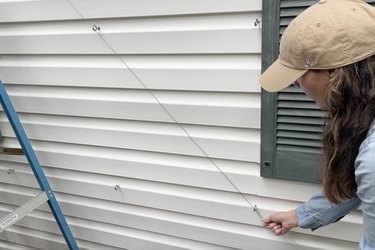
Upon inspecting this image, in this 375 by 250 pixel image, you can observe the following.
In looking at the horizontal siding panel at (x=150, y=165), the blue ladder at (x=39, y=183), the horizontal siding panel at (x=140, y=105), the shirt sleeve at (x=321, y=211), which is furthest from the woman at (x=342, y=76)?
the blue ladder at (x=39, y=183)

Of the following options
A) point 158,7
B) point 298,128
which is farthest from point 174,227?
point 158,7

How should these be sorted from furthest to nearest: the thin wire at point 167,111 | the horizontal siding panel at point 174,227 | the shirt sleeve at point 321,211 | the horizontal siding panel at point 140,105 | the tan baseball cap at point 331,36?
1. the horizontal siding panel at point 174,227
2. the thin wire at point 167,111
3. the horizontal siding panel at point 140,105
4. the shirt sleeve at point 321,211
5. the tan baseball cap at point 331,36

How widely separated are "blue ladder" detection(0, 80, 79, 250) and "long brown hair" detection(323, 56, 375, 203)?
152 cm

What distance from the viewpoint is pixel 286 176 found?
1.50 meters

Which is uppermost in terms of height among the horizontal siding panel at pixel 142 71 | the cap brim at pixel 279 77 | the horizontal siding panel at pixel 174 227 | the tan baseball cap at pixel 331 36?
the horizontal siding panel at pixel 142 71

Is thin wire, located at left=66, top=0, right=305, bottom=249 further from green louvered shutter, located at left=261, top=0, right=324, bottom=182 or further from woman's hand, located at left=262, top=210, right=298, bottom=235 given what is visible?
green louvered shutter, located at left=261, top=0, right=324, bottom=182

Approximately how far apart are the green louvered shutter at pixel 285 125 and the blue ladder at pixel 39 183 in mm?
1201

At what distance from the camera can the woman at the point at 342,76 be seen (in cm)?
85

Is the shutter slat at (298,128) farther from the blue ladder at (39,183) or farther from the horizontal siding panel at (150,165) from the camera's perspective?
the blue ladder at (39,183)

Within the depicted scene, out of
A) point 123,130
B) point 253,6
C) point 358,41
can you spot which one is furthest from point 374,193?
point 123,130

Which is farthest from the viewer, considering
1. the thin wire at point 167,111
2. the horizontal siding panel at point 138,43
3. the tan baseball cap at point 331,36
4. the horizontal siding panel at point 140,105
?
the thin wire at point 167,111

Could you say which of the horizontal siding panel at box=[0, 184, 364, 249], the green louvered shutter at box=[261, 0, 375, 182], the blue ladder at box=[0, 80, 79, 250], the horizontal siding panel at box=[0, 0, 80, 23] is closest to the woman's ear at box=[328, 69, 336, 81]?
the green louvered shutter at box=[261, 0, 375, 182]

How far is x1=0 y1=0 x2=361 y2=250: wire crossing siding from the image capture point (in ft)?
4.88

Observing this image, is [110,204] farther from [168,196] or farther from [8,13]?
[8,13]
